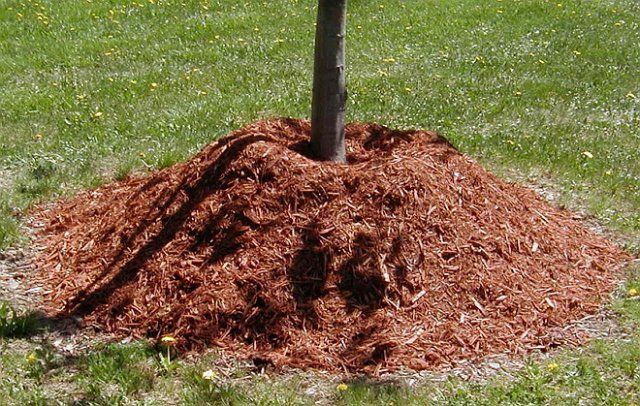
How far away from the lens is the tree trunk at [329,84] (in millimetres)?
5793

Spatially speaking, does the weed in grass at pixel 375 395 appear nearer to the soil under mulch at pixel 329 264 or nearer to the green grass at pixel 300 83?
the soil under mulch at pixel 329 264

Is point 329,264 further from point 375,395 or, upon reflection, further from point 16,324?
point 16,324

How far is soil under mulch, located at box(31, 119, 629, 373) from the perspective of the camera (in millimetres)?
5113

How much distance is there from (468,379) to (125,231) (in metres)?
2.53

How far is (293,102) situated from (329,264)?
4.37 meters

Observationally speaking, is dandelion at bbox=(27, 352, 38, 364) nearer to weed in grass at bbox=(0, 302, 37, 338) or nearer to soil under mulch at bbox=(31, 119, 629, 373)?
weed in grass at bbox=(0, 302, 37, 338)

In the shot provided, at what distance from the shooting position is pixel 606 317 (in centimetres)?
555

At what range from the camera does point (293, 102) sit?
370 inches

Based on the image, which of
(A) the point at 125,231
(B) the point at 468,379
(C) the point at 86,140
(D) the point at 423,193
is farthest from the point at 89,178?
(B) the point at 468,379

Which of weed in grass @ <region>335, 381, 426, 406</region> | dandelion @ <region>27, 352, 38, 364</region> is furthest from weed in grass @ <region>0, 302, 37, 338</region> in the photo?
weed in grass @ <region>335, 381, 426, 406</region>

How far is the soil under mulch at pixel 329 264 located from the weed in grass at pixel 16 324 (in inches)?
8.4

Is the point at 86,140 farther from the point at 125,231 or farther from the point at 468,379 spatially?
the point at 468,379

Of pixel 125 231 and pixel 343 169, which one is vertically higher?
pixel 343 169

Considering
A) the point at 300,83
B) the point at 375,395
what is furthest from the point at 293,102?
the point at 375,395
